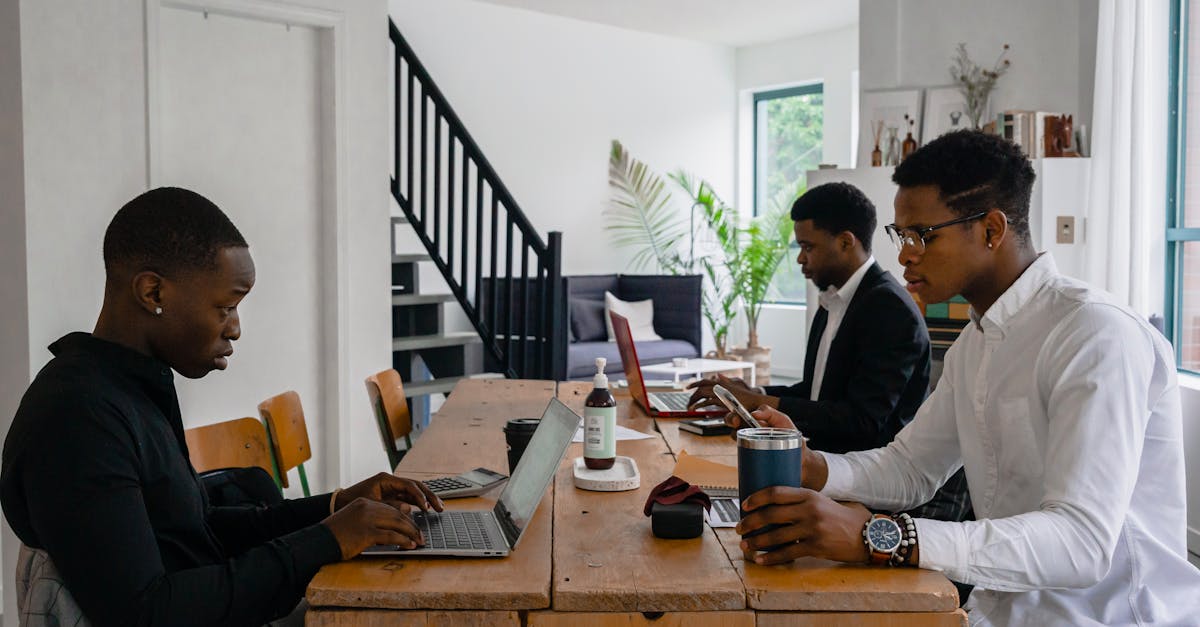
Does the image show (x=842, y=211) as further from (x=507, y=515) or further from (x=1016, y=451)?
(x=507, y=515)

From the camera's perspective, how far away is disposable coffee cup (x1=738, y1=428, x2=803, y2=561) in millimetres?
1503

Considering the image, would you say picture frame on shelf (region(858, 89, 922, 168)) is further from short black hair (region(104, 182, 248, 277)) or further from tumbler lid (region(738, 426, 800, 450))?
short black hair (region(104, 182, 248, 277))

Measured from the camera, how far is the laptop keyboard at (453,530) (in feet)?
5.27

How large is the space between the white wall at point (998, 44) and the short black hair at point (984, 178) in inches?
149

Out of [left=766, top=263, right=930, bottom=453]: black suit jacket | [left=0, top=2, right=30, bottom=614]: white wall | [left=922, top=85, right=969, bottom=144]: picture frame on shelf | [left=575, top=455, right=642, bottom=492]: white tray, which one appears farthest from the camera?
[left=922, top=85, right=969, bottom=144]: picture frame on shelf

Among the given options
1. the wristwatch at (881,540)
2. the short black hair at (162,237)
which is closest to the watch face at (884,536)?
the wristwatch at (881,540)

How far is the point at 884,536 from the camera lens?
148 cm

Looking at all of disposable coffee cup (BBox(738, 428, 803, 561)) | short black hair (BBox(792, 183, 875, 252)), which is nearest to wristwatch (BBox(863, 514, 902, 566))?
disposable coffee cup (BBox(738, 428, 803, 561))

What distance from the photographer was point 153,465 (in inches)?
58.6

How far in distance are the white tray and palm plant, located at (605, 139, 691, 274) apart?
7.02m

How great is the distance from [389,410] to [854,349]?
54.6 inches

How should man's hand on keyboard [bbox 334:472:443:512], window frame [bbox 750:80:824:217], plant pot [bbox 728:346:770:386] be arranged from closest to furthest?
1. man's hand on keyboard [bbox 334:472:443:512]
2. plant pot [bbox 728:346:770:386]
3. window frame [bbox 750:80:824:217]

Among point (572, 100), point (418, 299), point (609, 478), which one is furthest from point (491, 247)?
point (609, 478)

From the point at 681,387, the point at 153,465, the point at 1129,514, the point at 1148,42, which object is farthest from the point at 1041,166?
the point at 153,465
